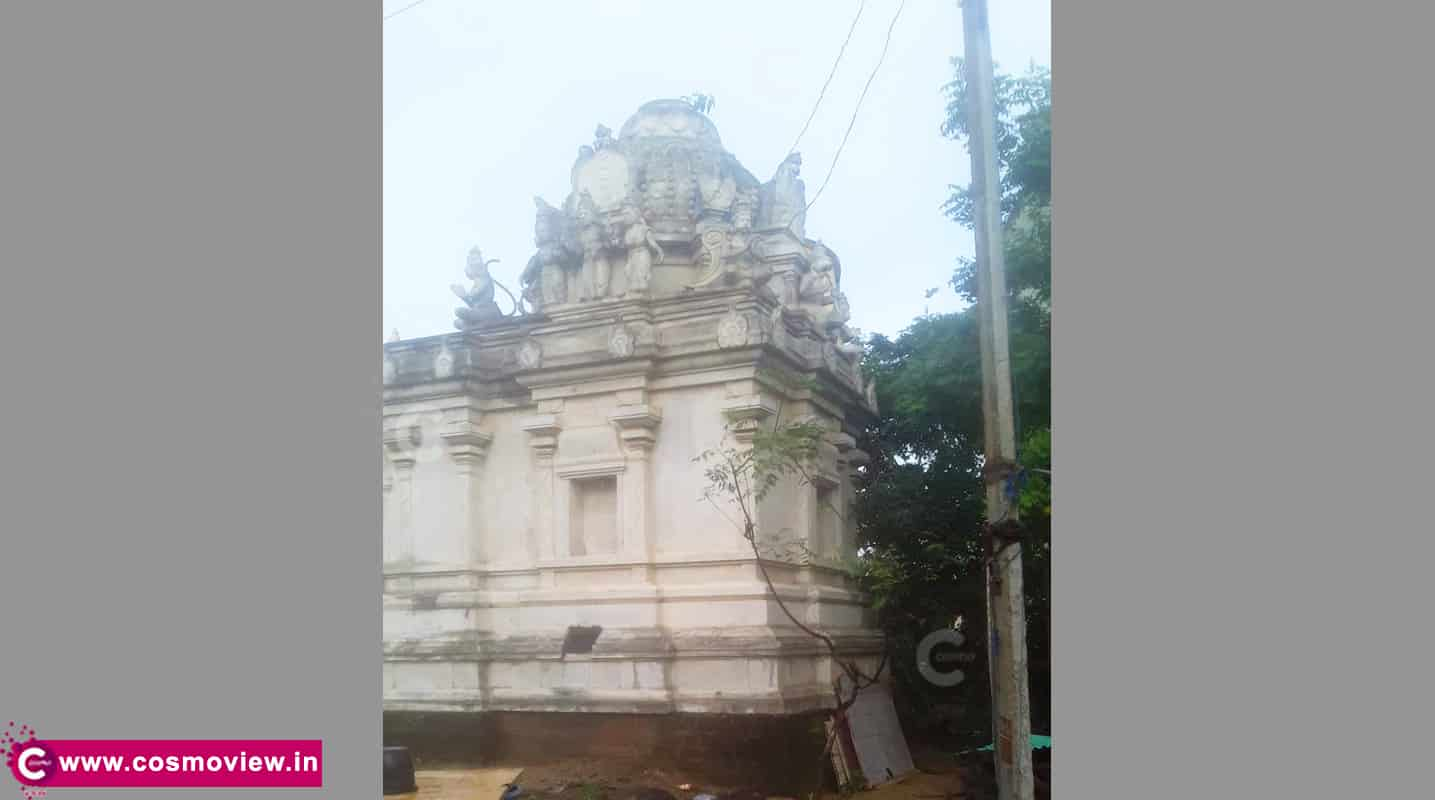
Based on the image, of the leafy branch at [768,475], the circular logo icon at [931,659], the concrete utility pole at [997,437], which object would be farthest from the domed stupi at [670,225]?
the circular logo icon at [931,659]

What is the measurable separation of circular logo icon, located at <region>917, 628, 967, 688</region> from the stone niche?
40 centimetres

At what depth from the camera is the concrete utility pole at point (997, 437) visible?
584cm

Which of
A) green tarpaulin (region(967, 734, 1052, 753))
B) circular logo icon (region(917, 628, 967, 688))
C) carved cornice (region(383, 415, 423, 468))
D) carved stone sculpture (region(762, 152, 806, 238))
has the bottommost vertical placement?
green tarpaulin (region(967, 734, 1052, 753))

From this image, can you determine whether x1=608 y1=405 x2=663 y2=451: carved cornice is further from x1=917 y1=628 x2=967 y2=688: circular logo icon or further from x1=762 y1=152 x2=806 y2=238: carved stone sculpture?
x1=917 y1=628 x2=967 y2=688: circular logo icon

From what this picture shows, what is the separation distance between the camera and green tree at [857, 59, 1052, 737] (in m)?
6.87

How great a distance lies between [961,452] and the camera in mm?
7555

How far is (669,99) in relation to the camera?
7.88 m

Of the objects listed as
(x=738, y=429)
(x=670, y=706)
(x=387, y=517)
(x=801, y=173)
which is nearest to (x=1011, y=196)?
(x=801, y=173)

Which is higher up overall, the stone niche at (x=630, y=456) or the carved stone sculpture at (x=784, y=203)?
the carved stone sculpture at (x=784, y=203)

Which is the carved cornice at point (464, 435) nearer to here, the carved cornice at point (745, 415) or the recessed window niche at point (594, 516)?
the recessed window niche at point (594, 516)

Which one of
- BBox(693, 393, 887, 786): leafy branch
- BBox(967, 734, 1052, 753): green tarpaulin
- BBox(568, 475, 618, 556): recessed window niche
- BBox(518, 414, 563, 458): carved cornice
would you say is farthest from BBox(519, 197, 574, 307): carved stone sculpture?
BBox(967, 734, 1052, 753): green tarpaulin

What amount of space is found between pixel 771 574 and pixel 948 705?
1.55m

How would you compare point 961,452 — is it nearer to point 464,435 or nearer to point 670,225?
point 670,225
